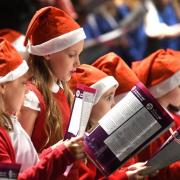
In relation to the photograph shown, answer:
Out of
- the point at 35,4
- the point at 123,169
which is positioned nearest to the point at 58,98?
the point at 123,169

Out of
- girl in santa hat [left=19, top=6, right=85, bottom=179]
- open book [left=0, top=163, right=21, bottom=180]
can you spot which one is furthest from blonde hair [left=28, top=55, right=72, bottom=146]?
open book [left=0, top=163, right=21, bottom=180]

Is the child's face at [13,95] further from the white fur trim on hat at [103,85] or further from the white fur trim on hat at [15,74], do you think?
the white fur trim on hat at [103,85]

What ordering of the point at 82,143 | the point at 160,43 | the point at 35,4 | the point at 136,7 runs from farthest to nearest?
1. the point at 136,7
2. the point at 160,43
3. the point at 35,4
4. the point at 82,143

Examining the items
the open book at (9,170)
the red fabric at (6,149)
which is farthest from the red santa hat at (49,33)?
the open book at (9,170)

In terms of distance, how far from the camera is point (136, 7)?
6996mm

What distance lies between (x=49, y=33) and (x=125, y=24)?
3.28m

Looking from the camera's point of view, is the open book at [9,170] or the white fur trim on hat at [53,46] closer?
the open book at [9,170]

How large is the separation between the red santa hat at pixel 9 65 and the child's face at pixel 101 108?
1.60 ft

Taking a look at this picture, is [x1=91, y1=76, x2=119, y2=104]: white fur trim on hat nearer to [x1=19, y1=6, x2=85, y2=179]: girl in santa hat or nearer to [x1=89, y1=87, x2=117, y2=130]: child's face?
[x1=89, y1=87, x2=117, y2=130]: child's face

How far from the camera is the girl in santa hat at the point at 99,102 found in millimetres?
3455

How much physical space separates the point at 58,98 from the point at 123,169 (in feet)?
1.37

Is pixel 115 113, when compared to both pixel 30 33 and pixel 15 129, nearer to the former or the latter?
pixel 15 129

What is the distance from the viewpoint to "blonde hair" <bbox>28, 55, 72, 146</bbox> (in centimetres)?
345

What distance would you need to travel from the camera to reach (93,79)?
3.77m
